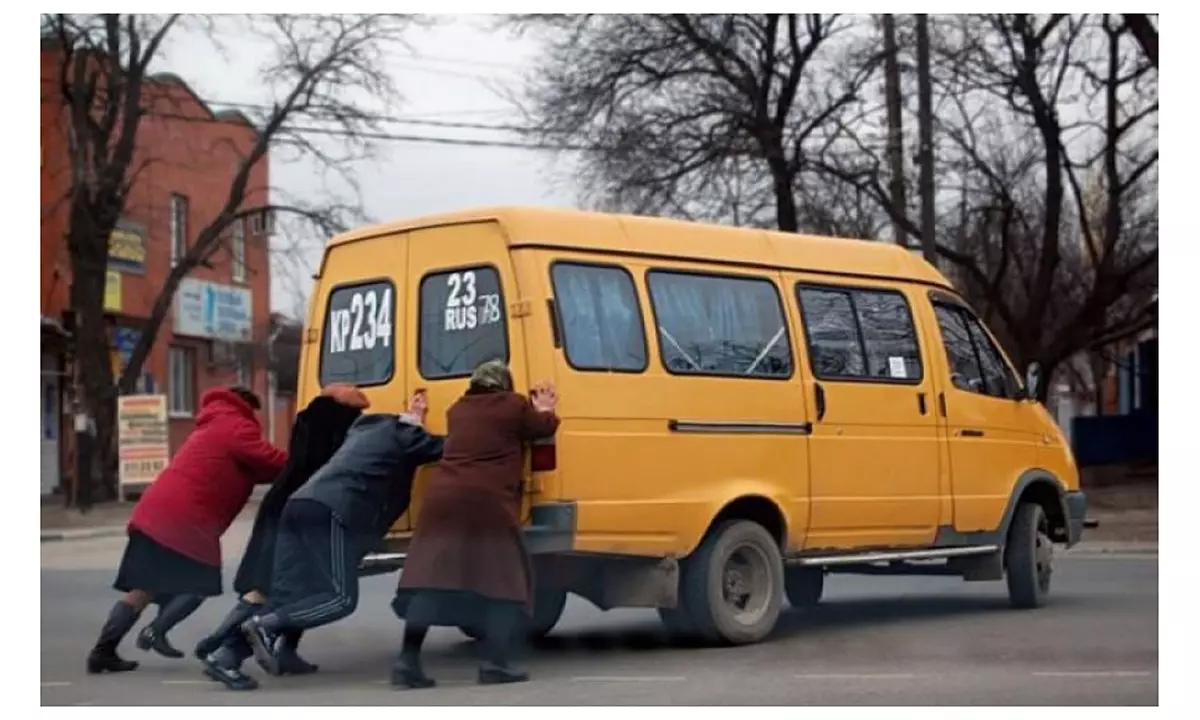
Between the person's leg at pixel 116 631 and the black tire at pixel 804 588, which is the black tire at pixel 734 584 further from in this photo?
the person's leg at pixel 116 631

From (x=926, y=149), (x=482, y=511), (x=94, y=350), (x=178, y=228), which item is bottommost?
(x=482, y=511)

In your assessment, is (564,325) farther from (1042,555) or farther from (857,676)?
(1042,555)

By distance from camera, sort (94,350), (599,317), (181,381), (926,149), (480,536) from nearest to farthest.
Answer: (480,536) < (599,317) < (181,381) < (94,350) < (926,149)

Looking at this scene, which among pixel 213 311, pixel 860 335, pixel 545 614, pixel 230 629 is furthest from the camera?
pixel 213 311

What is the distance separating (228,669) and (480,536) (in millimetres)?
1514

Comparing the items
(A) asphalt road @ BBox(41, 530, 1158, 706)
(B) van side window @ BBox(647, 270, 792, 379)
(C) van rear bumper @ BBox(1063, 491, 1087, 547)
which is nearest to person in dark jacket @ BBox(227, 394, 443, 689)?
(A) asphalt road @ BBox(41, 530, 1158, 706)

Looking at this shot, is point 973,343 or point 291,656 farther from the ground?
point 973,343

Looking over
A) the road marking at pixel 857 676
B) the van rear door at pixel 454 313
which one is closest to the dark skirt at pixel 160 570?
the van rear door at pixel 454 313

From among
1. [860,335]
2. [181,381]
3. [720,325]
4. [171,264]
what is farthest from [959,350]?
[171,264]

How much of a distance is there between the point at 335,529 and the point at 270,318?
170 inches

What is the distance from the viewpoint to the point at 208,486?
10.4 metres
